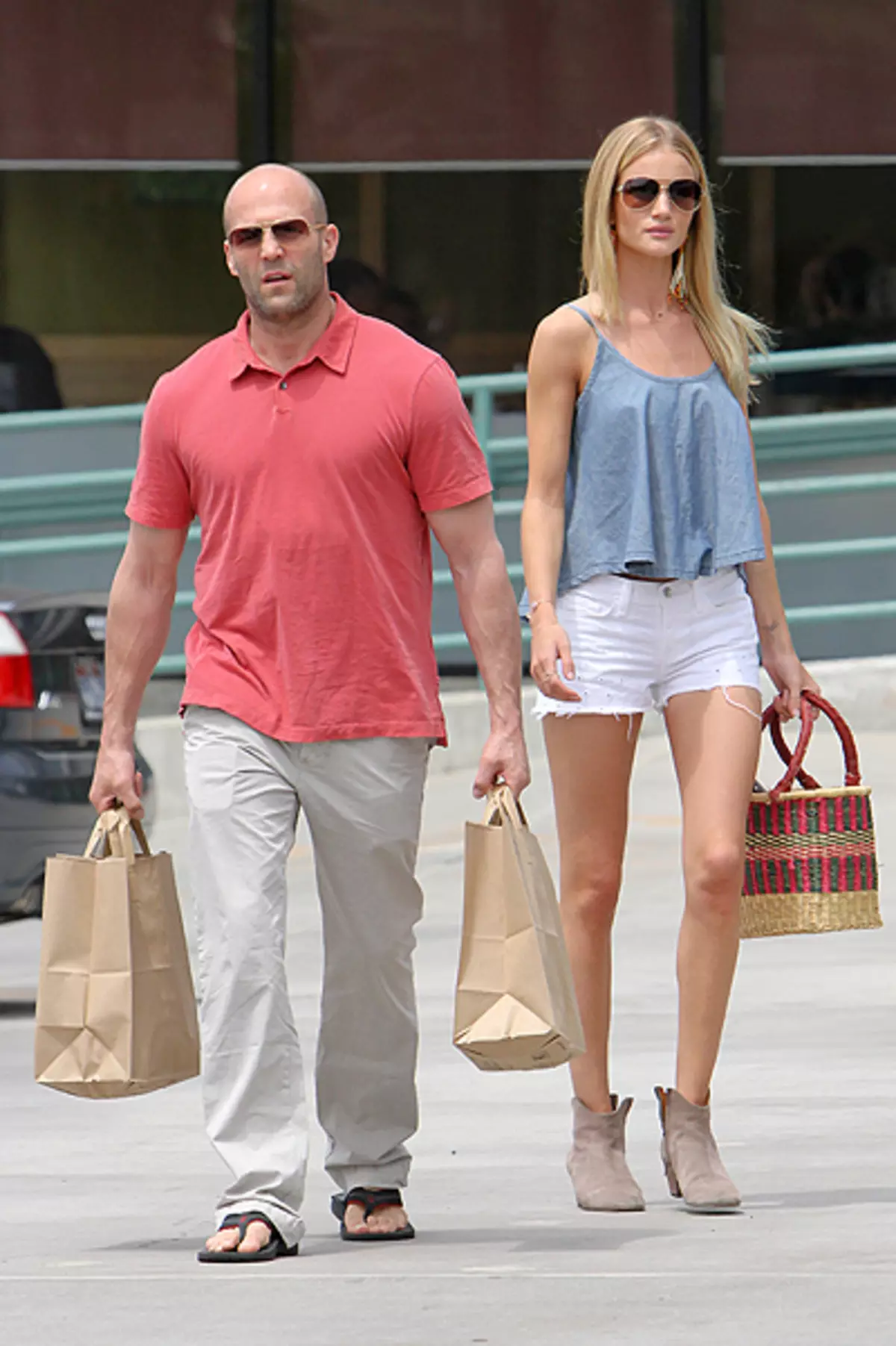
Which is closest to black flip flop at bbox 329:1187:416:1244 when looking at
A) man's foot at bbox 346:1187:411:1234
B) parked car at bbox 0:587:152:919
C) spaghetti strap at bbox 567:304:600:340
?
man's foot at bbox 346:1187:411:1234

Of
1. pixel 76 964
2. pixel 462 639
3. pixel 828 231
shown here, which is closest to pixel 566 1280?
pixel 76 964

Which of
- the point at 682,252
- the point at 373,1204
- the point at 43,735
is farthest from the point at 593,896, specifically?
the point at 43,735

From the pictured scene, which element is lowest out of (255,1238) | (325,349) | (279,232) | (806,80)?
(255,1238)

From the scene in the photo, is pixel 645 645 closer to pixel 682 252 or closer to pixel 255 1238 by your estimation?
pixel 682 252

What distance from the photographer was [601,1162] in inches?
241

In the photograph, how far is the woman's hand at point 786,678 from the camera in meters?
6.21

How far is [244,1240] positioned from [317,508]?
1.28 meters

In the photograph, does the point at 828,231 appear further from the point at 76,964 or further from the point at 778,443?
the point at 76,964

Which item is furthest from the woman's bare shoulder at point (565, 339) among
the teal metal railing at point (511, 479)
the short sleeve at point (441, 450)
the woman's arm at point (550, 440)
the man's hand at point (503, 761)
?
the teal metal railing at point (511, 479)

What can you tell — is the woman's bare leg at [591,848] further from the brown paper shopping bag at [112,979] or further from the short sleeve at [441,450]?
the brown paper shopping bag at [112,979]

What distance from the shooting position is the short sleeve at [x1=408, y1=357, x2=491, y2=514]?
5.75m

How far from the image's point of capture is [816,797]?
247 inches

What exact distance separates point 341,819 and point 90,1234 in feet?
3.12

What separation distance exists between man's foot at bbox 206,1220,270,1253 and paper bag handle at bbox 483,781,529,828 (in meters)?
0.81
